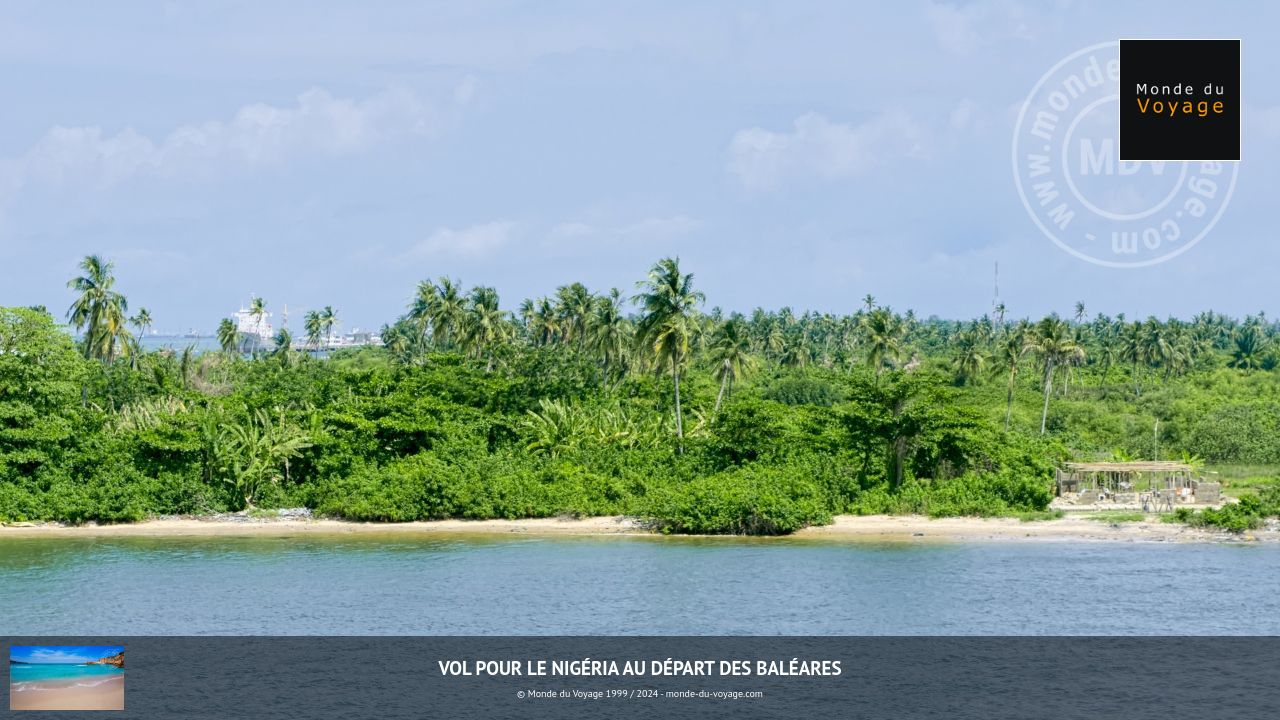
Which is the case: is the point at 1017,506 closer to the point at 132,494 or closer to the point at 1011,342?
the point at 1011,342

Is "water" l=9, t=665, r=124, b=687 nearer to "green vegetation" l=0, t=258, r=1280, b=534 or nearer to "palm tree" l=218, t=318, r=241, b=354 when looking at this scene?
"green vegetation" l=0, t=258, r=1280, b=534

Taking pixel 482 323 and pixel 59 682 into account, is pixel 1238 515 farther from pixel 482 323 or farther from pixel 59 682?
pixel 482 323

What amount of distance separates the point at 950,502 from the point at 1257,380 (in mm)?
59045

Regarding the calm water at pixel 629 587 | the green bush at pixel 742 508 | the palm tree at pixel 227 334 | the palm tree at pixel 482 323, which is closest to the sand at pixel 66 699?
the calm water at pixel 629 587

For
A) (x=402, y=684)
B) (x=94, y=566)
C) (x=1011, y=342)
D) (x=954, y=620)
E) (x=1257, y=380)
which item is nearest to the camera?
(x=402, y=684)

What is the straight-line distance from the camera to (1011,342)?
247 feet

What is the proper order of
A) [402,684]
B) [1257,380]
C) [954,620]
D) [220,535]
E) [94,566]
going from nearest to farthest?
[402,684] < [954,620] < [94,566] < [220,535] < [1257,380]

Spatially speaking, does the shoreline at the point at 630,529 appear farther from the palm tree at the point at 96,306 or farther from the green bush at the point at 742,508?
the palm tree at the point at 96,306

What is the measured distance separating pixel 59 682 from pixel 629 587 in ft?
52.1

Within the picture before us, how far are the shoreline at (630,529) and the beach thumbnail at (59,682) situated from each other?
21.0m

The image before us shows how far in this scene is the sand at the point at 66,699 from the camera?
2438cm

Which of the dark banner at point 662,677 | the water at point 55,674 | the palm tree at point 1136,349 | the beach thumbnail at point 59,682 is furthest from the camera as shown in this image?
the palm tree at point 1136,349

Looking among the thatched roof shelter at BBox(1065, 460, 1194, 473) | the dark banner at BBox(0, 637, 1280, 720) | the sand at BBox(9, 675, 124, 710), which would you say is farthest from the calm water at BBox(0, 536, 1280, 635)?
the thatched roof shelter at BBox(1065, 460, 1194, 473)

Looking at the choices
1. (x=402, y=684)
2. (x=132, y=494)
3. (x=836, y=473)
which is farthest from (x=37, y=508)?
(x=836, y=473)
